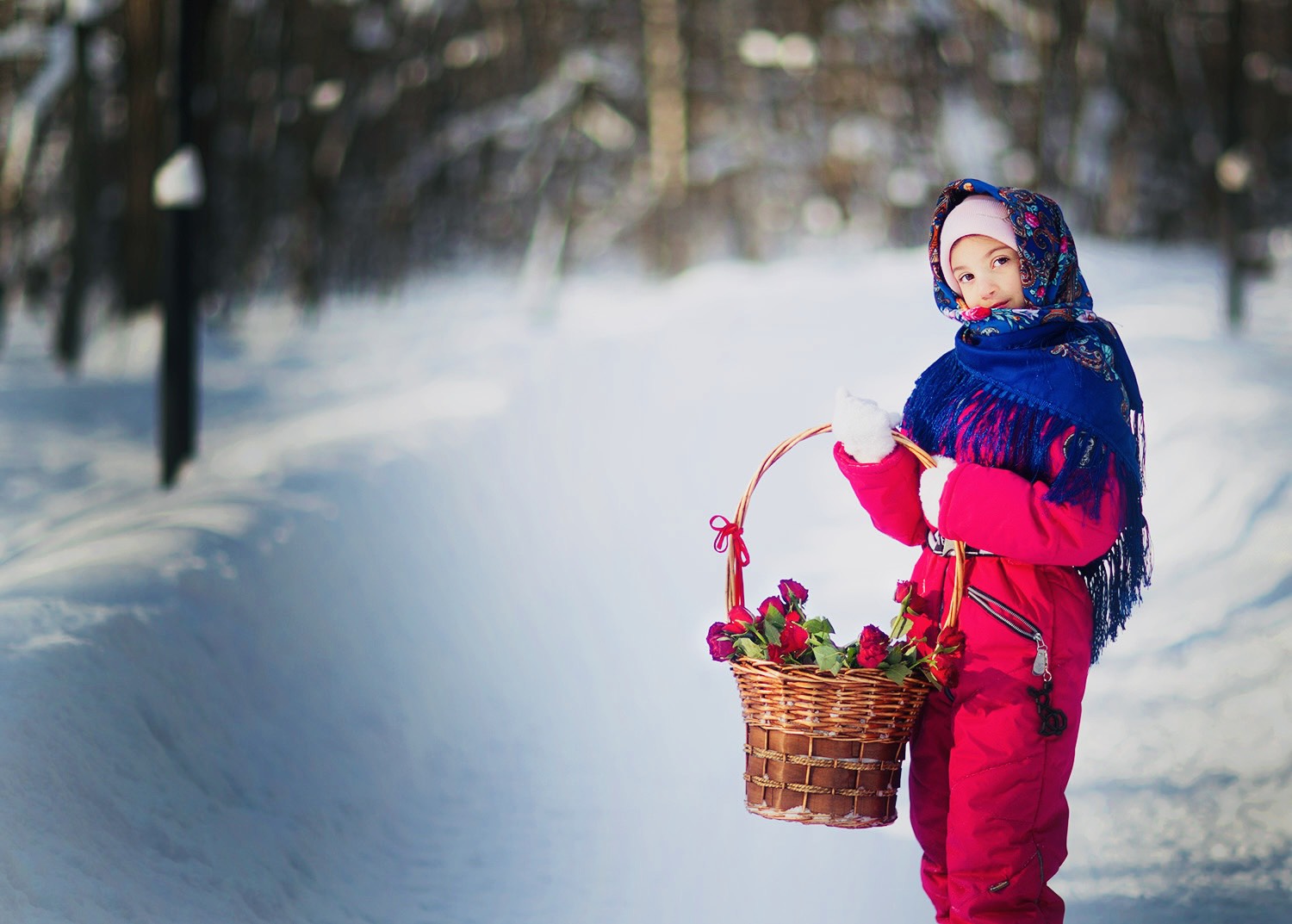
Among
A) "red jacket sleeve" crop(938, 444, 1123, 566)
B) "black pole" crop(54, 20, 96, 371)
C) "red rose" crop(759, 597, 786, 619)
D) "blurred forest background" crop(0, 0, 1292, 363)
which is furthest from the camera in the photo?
"blurred forest background" crop(0, 0, 1292, 363)

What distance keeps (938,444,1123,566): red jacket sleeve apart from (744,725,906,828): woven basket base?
1.60ft

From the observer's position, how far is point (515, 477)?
885 centimetres

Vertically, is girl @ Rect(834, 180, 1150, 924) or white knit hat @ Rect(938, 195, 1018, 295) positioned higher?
white knit hat @ Rect(938, 195, 1018, 295)

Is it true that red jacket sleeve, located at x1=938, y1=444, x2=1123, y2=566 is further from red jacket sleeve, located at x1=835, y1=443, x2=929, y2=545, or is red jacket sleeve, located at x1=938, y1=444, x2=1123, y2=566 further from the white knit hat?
the white knit hat

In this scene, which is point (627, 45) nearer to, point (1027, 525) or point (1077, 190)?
point (1077, 190)

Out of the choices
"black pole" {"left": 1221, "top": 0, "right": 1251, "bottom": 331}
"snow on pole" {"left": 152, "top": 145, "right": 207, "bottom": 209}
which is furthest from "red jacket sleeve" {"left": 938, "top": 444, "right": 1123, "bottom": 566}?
"black pole" {"left": 1221, "top": 0, "right": 1251, "bottom": 331}

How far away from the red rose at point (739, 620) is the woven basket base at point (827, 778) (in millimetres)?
213

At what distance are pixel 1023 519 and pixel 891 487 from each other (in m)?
0.33

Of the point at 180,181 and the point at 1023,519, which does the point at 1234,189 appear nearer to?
the point at 180,181

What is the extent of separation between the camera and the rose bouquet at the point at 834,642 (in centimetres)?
248

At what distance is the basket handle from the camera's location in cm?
250

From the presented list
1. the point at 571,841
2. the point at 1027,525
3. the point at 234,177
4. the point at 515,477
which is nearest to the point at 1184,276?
the point at 515,477

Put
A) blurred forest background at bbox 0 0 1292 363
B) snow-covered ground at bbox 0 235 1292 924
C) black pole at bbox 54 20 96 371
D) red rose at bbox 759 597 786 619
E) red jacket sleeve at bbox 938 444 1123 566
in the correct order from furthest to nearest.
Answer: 1. blurred forest background at bbox 0 0 1292 363
2. black pole at bbox 54 20 96 371
3. snow-covered ground at bbox 0 235 1292 924
4. red rose at bbox 759 597 786 619
5. red jacket sleeve at bbox 938 444 1123 566

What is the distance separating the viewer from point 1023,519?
2441mm
